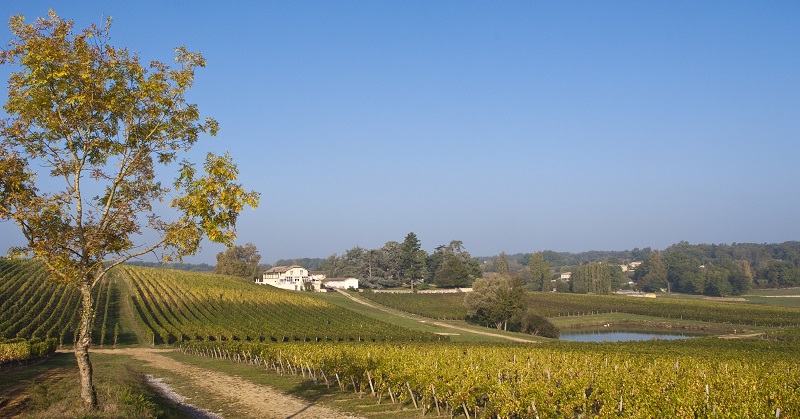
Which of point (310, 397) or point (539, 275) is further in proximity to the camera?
point (539, 275)

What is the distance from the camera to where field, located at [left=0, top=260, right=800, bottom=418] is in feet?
52.1

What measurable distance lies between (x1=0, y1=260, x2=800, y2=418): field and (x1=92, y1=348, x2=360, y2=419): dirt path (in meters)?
0.80

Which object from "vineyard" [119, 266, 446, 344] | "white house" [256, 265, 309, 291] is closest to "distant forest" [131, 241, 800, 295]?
"white house" [256, 265, 309, 291]

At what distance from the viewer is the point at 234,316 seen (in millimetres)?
68062

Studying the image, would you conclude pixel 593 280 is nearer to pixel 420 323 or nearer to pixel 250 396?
pixel 420 323

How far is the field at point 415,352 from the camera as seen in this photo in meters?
15.9

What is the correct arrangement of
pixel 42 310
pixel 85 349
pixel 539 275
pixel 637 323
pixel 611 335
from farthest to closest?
pixel 539 275 → pixel 637 323 → pixel 611 335 → pixel 42 310 → pixel 85 349

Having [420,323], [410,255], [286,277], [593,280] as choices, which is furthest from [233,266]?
[593,280]

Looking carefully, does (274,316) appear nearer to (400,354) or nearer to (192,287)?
(192,287)

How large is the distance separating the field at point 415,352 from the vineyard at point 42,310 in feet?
0.85

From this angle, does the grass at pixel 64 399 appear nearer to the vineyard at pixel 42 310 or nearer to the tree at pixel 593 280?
the vineyard at pixel 42 310

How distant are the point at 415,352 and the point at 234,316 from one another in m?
A: 48.7

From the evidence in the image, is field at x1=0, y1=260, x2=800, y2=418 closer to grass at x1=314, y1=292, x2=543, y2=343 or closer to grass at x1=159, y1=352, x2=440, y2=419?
grass at x1=159, y1=352, x2=440, y2=419

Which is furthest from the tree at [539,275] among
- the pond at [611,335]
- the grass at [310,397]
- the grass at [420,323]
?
the grass at [310,397]
